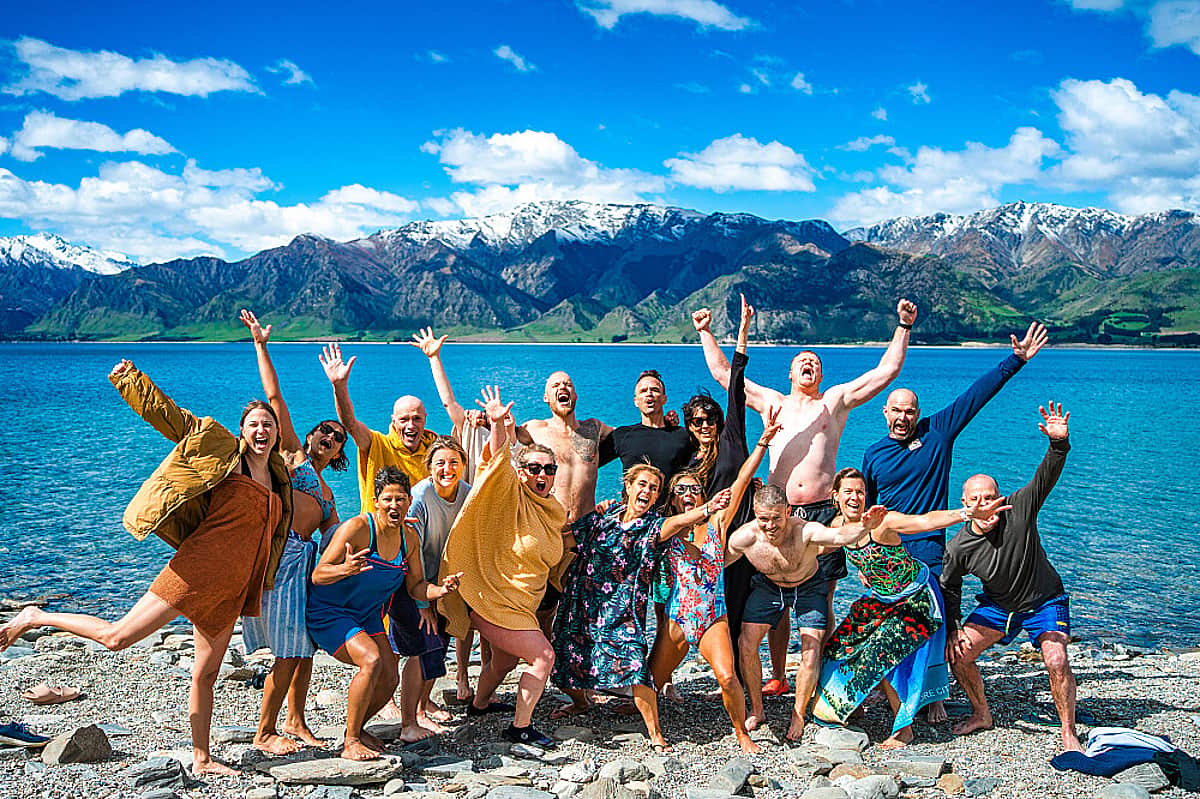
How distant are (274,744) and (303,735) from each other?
33cm

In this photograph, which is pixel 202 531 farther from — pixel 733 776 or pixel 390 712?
pixel 733 776

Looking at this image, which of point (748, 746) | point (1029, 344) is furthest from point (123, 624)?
point (1029, 344)

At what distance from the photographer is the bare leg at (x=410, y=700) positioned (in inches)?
289

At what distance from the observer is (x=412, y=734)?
24.2 feet

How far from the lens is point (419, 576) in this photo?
23.4 feet

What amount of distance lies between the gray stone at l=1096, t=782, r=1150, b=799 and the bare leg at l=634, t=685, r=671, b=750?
10.7 feet

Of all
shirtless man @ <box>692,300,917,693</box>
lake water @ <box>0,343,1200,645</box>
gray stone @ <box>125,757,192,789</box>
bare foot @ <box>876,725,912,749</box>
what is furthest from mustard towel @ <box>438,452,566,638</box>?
lake water @ <box>0,343,1200,645</box>

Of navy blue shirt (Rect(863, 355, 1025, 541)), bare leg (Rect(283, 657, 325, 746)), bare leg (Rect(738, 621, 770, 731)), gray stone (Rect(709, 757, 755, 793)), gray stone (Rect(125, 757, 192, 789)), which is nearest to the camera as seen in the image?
gray stone (Rect(125, 757, 192, 789))

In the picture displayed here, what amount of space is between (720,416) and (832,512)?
4.75 ft

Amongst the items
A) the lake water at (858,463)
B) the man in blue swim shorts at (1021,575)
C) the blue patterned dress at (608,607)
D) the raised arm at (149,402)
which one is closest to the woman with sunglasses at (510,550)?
the blue patterned dress at (608,607)

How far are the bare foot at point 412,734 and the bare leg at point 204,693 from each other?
4.44 feet

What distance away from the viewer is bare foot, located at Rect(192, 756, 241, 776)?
6477mm

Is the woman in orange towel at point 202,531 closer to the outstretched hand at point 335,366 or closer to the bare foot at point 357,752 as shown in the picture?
the bare foot at point 357,752

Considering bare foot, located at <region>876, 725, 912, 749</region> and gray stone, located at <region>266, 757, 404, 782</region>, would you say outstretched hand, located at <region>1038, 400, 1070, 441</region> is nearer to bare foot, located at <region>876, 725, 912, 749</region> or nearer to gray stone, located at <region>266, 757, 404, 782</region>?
bare foot, located at <region>876, 725, 912, 749</region>
